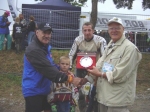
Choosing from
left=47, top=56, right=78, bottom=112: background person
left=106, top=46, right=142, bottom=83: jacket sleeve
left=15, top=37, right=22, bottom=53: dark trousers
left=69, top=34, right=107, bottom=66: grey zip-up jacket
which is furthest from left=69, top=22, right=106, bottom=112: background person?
left=15, top=37, right=22, bottom=53: dark trousers

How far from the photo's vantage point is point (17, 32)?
1141cm

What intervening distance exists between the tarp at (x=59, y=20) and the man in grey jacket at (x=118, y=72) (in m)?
8.99

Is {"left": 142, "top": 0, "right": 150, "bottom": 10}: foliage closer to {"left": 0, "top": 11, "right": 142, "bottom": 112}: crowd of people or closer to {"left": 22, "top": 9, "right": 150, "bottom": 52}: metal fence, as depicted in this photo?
{"left": 22, "top": 9, "right": 150, "bottom": 52}: metal fence

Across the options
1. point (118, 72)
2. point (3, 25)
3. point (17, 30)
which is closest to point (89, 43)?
point (118, 72)

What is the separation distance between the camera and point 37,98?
4094 millimetres

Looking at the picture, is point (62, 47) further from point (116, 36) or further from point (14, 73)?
point (116, 36)

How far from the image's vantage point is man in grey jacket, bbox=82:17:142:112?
3516 mm

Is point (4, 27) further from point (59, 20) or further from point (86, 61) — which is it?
point (86, 61)

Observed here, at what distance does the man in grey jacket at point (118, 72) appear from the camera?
11.5ft

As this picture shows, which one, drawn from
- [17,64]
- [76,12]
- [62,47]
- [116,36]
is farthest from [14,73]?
[116,36]

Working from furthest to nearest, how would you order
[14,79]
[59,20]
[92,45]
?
[59,20], [14,79], [92,45]

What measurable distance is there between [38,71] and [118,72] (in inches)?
43.6

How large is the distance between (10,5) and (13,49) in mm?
2387

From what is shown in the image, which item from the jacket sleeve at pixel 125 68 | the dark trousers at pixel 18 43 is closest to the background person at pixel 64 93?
the jacket sleeve at pixel 125 68
